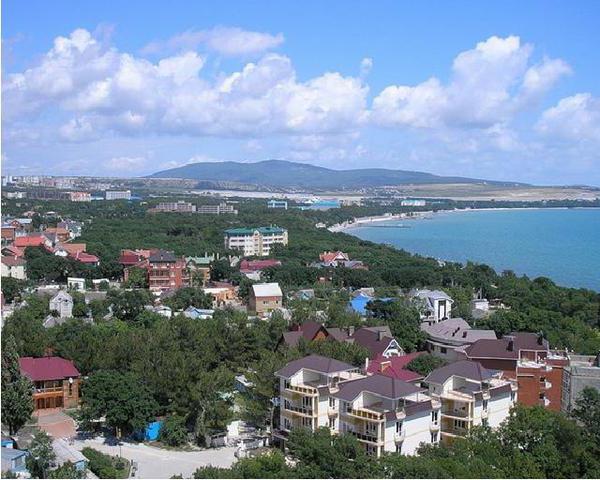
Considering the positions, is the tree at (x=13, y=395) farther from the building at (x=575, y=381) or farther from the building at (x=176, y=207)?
the building at (x=176, y=207)

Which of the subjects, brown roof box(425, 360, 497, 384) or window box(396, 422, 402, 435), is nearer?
window box(396, 422, 402, 435)

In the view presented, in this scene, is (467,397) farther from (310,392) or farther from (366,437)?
(310,392)

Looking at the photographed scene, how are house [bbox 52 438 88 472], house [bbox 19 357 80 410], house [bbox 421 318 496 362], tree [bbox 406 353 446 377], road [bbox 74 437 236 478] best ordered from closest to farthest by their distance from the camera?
house [bbox 52 438 88 472]
road [bbox 74 437 236 478]
house [bbox 19 357 80 410]
tree [bbox 406 353 446 377]
house [bbox 421 318 496 362]

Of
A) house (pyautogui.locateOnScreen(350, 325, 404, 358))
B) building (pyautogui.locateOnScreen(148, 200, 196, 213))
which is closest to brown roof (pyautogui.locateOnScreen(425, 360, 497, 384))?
house (pyautogui.locateOnScreen(350, 325, 404, 358))

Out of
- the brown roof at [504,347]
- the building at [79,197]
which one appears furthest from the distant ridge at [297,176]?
the brown roof at [504,347]

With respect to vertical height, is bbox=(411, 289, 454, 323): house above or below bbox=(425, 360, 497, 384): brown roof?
below

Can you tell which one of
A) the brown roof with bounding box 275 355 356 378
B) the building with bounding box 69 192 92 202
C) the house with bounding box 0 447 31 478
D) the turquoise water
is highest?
the building with bounding box 69 192 92 202

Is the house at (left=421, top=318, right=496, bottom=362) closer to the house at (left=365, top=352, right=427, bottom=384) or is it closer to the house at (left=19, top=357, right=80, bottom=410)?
the house at (left=365, top=352, right=427, bottom=384)
